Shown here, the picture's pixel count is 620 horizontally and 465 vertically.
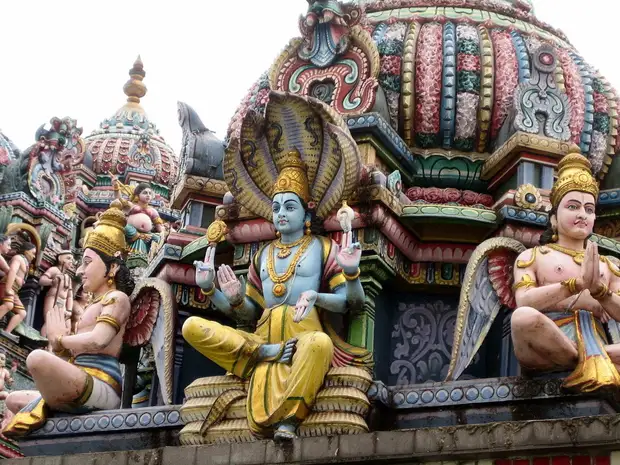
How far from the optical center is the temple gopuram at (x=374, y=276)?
33.7 feet

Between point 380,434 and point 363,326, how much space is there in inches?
68.2

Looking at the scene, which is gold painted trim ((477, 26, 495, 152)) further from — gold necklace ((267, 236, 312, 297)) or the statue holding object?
the statue holding object

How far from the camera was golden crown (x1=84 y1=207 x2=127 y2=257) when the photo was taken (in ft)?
41.3

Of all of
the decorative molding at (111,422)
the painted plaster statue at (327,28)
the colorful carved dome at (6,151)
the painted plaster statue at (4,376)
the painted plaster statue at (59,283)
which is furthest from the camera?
the colorful carved dome at (6,151)

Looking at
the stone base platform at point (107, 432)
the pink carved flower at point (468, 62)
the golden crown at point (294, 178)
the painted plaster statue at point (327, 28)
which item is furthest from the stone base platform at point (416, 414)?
the pink carved flower at point (468, 62)

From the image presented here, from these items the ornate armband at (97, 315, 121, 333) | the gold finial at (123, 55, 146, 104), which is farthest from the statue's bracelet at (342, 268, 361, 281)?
the gold finial at (123, 55, 146, 104)

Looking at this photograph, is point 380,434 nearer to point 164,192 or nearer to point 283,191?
point 283,191

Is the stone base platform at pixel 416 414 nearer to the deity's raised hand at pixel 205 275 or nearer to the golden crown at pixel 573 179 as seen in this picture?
the deity's raised hand at pixel 205 275

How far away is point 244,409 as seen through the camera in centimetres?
1064

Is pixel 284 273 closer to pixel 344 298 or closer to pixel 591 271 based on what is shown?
pixel 344 298

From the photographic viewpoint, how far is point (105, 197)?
28125 millimetres

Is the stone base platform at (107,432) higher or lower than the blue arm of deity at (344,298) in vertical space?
lower

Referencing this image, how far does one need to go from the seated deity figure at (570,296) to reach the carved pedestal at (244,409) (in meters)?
1.25

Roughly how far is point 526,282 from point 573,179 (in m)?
0.96
